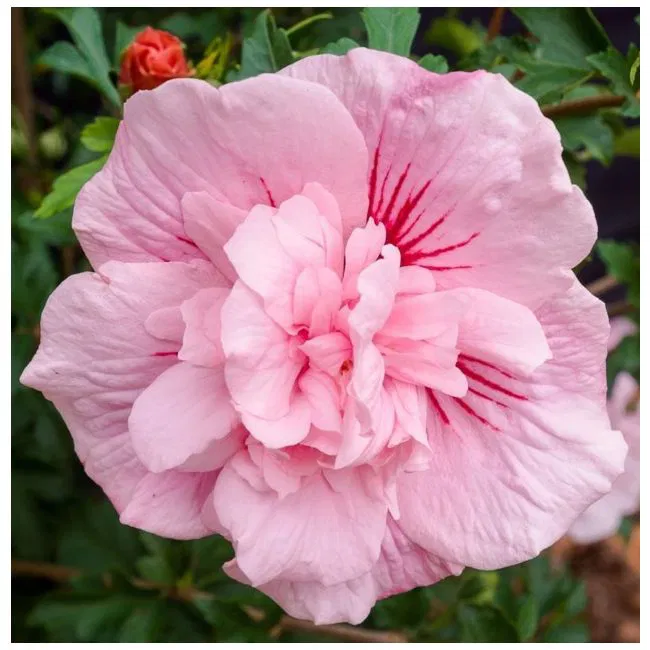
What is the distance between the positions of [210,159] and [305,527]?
1.19 ft

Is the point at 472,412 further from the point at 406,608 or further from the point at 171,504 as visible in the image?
the point at 406,608

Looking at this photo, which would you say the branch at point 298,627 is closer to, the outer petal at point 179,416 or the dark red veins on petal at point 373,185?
the outer petal at point 179,416

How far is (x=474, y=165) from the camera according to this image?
680 millimetres

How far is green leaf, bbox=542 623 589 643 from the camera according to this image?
1300mm

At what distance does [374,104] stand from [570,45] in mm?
420

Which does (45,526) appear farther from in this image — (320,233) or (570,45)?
(570,45)

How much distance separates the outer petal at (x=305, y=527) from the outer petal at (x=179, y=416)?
0.06 m

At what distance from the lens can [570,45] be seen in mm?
976

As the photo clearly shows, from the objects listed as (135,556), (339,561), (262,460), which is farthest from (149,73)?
(135,556)

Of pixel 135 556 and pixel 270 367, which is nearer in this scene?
pixel 270 367

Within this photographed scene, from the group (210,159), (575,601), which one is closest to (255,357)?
(210,159)

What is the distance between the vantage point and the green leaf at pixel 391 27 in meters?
0.86

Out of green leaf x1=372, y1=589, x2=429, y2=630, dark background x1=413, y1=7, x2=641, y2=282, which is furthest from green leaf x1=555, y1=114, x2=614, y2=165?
dark background x1=413, y1=7, x2=641, y2=282

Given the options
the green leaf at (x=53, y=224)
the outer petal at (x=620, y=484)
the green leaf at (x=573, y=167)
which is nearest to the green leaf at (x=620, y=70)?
the green leaf at (x=573, y=167)
